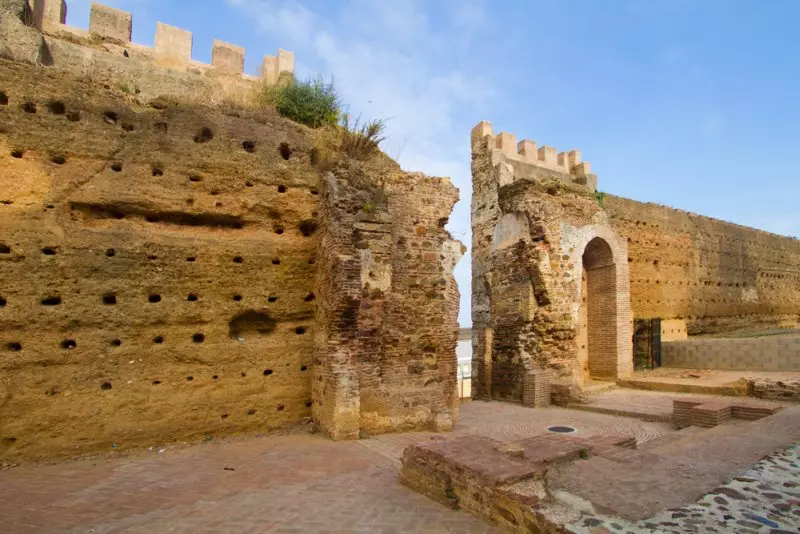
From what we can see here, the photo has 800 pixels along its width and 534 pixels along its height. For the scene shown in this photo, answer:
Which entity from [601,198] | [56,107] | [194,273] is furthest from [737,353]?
[56,107]

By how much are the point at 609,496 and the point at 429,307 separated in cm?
416

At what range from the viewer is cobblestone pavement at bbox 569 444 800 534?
3039mm

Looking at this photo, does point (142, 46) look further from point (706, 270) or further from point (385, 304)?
point (706, 270)

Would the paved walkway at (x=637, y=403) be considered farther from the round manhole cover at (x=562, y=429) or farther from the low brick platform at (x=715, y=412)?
the round manhole cover at (x=562, y=429)

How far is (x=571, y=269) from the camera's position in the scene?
11625mm

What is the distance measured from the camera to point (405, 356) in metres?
7.12

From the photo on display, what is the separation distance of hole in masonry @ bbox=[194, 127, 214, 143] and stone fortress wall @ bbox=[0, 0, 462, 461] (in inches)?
1.4

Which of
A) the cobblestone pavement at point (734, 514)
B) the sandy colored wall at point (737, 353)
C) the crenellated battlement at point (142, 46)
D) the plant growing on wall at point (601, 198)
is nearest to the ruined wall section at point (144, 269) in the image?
the crenellated battlement at point (142, 46)

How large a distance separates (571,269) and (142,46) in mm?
10474

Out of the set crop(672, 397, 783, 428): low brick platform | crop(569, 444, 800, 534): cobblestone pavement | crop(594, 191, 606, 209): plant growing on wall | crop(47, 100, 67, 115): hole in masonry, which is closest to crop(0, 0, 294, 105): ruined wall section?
crop(47, 100, 67, 115): hole in masonry

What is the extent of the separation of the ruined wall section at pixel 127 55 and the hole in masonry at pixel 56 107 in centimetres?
141

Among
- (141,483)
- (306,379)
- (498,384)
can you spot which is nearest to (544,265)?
(498,384)

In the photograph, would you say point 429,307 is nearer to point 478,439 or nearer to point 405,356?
point 405,356

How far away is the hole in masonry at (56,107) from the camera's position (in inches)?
235
